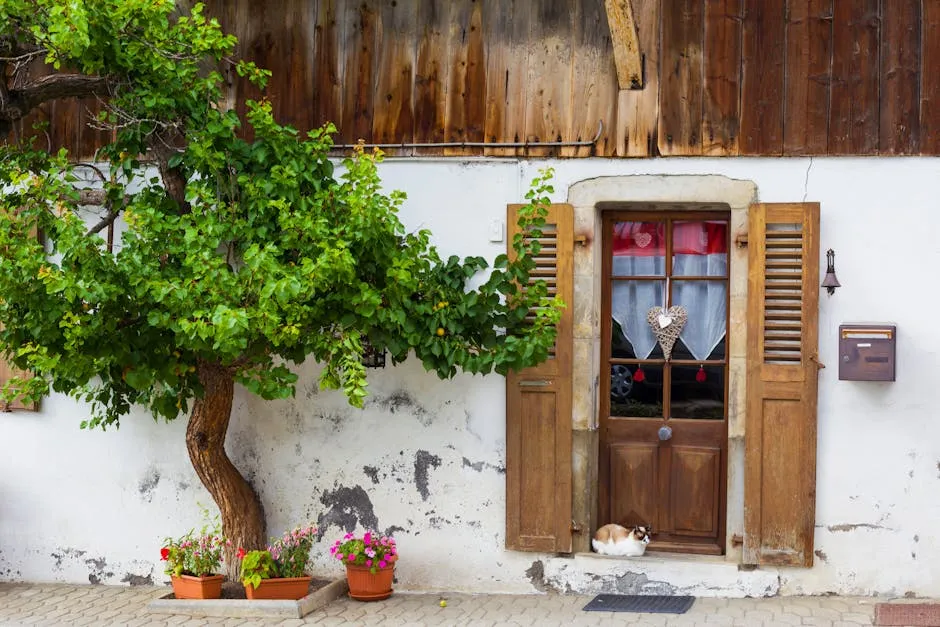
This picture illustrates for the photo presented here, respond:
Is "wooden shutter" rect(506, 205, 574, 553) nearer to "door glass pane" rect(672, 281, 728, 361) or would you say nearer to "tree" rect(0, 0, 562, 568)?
"tree" rect(0, 0, 562, 568)

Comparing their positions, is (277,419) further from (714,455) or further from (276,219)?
(714,455)

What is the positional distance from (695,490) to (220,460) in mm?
3068

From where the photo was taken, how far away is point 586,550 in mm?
7480

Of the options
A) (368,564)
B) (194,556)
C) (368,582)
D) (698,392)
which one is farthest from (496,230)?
(194,556)

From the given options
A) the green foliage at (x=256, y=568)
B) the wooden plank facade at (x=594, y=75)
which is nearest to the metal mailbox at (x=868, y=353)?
the wooden plank facade at (x=594, y=75)

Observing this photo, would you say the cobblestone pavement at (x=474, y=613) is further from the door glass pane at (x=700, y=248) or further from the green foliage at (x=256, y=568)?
the door glass pane at (x=700, y=248)

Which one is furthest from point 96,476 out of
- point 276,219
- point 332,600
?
point 276,219

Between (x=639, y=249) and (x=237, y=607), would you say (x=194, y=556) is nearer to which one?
(x=237, y=607)

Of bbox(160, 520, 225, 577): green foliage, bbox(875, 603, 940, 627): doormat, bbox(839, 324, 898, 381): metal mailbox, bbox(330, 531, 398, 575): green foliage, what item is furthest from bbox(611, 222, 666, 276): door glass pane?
bbox(160, 520, 225, 577): green foliage

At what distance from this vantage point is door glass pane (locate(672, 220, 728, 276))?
7.51m

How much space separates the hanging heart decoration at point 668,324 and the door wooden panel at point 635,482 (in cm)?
65

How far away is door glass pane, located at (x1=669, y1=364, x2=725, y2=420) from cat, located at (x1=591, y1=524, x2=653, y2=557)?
796mm

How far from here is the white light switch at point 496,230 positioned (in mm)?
7570

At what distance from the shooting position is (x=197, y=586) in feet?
23.7
